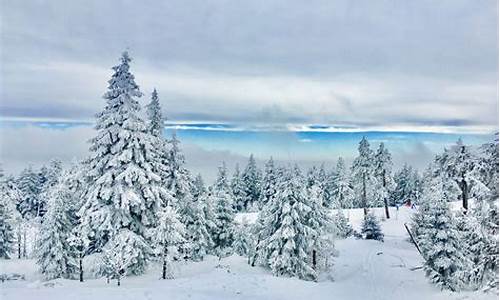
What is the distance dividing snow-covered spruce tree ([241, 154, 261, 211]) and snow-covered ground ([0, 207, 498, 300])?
42524 millimetres

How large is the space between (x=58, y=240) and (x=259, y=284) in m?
21.6

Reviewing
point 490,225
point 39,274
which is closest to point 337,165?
point 39,274

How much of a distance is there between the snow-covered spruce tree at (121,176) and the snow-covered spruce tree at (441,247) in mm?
18889

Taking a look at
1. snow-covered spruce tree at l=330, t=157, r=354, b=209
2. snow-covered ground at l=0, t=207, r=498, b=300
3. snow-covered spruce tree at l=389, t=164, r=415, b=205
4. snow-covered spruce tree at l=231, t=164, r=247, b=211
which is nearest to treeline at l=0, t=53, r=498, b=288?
snow-covered ground at l=0, t=207, r=498, b=300

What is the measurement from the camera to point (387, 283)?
1391 inches

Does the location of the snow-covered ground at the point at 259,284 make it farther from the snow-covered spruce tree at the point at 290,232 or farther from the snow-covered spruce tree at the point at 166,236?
the snow-covered spruce tree at the point at 290,232

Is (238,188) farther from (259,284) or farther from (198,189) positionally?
(259,284)

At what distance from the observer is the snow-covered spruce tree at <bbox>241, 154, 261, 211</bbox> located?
94000 millimetres

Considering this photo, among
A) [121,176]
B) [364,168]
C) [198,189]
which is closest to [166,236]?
[121,176]

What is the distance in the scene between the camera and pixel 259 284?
93.1 feet

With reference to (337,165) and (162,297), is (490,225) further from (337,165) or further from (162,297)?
(337,165)

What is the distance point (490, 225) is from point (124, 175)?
65.9 ft

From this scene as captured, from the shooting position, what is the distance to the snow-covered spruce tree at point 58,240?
39.6 metres

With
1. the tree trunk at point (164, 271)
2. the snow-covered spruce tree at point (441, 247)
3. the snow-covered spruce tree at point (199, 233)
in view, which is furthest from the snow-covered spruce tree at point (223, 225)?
the snow-covered spruce tree at point (441, 247)
